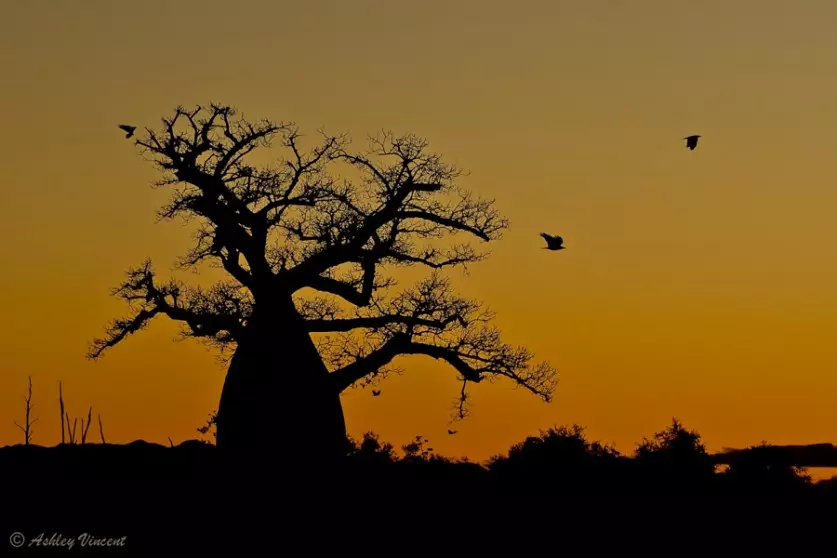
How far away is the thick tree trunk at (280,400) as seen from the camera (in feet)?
100

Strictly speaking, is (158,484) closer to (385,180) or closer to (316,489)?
(316,489)

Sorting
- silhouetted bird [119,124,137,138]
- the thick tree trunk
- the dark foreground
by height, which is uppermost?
silhouetted bird [119,124,137,138]

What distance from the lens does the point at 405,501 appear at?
27.2m

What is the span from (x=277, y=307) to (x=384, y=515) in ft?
20.3

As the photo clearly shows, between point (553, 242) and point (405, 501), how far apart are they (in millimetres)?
4897

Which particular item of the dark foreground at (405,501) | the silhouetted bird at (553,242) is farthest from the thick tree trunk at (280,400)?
the silhouetted bird at (553,242)

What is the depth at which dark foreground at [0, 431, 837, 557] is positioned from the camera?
24.7 m

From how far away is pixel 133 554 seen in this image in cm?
2344

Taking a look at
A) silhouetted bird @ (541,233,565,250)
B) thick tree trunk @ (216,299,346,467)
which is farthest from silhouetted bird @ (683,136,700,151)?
thick tree trunk @ (216,299,346,467)

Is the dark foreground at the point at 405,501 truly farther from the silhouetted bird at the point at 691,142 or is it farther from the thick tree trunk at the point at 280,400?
the silhouetted bird at the point at 691,142

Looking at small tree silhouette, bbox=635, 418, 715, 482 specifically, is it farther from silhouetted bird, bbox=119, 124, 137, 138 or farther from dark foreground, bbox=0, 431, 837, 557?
silhouetted bird, bbox=119, 124, 137, 138

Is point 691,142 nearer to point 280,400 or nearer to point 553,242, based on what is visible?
point 553,242

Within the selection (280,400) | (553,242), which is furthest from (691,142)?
(280,400)

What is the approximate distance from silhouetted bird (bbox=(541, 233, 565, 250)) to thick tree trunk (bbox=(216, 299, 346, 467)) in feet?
20.8
